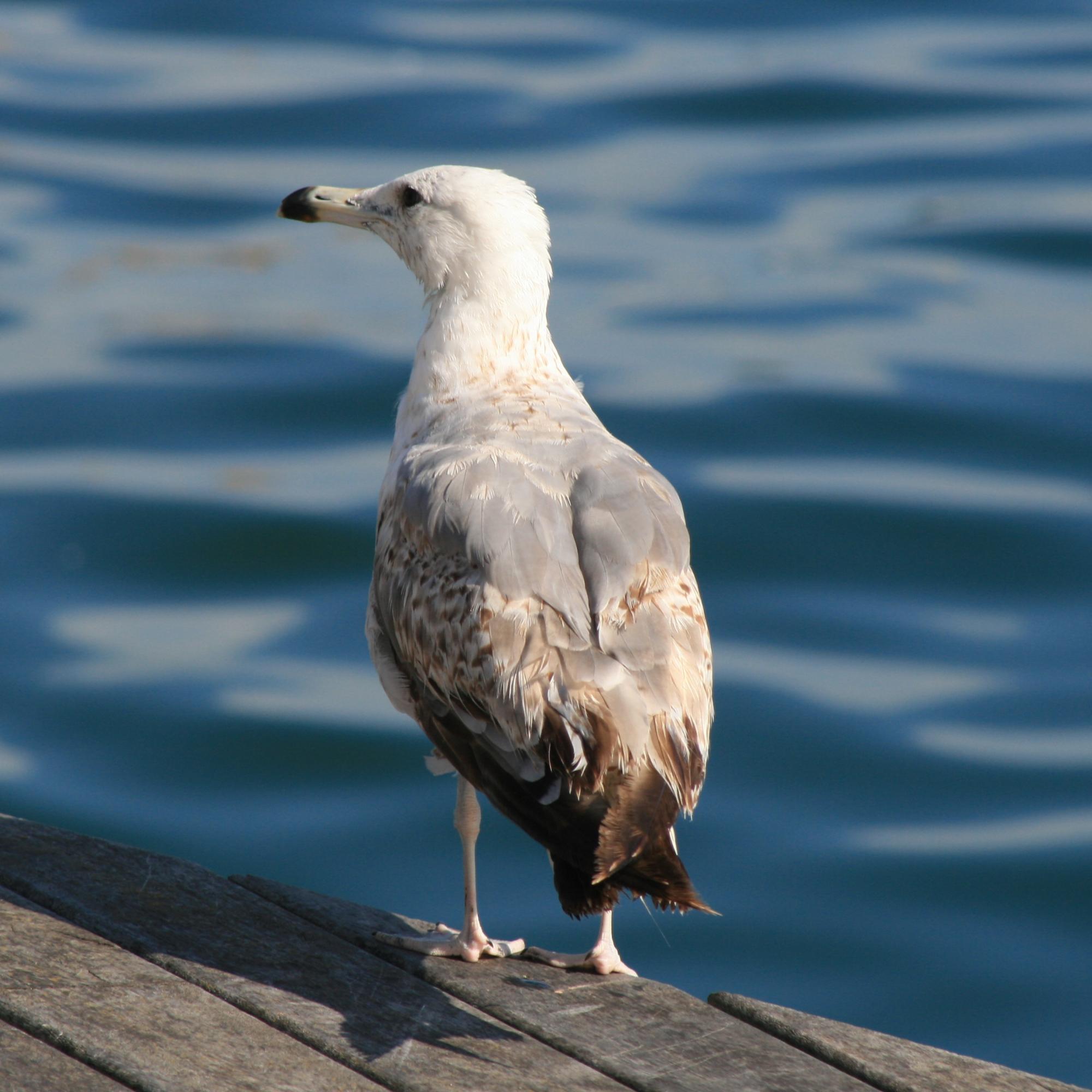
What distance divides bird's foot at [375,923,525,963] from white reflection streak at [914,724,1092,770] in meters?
3.90

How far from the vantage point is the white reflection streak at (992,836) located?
692 centimetres

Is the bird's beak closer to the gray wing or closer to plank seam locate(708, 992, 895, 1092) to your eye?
the gray wing

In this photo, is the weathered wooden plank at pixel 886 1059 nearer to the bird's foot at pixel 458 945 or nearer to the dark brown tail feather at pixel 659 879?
the dark brown tail feather at pixel 659 879

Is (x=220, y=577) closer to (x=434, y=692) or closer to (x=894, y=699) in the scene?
(x=894, y=699)

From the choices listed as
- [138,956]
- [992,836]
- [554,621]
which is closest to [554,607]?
[554,621]

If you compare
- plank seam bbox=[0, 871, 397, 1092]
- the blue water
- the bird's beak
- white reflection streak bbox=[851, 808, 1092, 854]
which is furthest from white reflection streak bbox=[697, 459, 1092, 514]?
plank seam bbox=[0, 871, 397, 1092]

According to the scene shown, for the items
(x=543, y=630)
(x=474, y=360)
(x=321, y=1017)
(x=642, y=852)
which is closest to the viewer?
(x=321, y=1017)

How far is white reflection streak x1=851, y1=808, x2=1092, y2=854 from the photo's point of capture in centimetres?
692

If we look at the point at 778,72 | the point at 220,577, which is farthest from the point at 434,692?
the point at 778,72

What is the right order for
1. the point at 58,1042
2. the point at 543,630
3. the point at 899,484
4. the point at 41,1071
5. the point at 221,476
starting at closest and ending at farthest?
the point at 41,1071, the point at 58,1042, the point at 543,630, the point at 899,484, the point at 221,476

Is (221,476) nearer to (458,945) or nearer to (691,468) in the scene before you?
(691,468)

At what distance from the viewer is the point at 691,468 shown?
372 inches

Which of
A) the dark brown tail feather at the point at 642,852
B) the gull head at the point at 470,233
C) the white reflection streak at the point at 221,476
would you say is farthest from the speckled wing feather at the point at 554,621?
the white reflection streak at the point at 221,476

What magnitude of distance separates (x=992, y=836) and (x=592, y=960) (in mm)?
3541
